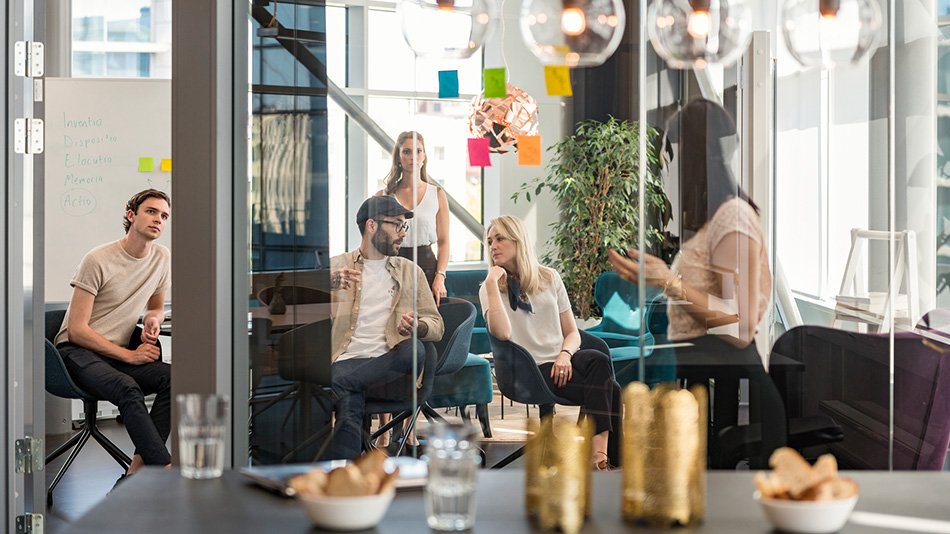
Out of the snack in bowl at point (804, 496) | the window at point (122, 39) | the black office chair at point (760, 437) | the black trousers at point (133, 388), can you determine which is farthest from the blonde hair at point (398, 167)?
the window at point (122, 39)

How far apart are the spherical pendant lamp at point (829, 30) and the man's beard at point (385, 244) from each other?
204 cm

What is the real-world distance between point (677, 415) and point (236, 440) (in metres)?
2.21

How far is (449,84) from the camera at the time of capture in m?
3.68

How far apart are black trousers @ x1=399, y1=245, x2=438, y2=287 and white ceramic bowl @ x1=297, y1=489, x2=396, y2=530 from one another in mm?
2097

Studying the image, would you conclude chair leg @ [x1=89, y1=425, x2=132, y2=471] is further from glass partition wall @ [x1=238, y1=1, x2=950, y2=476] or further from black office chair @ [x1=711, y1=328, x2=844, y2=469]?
black office chair @ [x1=711, y1=328, x2=844, y2=469]

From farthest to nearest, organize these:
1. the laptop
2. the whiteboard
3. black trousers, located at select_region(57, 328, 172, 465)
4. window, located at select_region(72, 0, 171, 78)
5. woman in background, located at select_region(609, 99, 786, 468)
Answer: window, located at select_region(72, 0, 171, 78)
the whiteboard
black trousers, located at select_region(57, 328, 172, 465)
woman in background, located at select_region(609, 99, 786, 468)
the laptop

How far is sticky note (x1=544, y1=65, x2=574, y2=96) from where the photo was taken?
12.0 ft

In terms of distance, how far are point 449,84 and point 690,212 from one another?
952mm

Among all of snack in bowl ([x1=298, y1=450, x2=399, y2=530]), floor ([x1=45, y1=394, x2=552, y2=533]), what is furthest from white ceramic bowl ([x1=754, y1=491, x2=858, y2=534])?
floor ([x1=45, y1=394, x2=552, y2=533])

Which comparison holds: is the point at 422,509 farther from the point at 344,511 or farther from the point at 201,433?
the point at 201,433

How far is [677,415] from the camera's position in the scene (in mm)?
1684

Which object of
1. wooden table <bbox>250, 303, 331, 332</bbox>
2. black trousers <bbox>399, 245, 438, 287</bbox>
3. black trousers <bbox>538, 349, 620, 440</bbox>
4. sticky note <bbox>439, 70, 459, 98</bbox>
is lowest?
black trousers <bbox>538, 349, 620, 440</bbox>

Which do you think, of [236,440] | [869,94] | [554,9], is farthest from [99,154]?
[554,9]

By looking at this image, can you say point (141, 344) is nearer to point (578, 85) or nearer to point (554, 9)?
point (578, 85)
